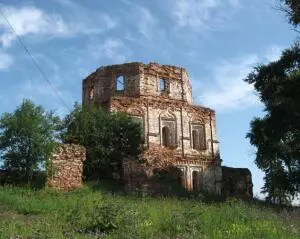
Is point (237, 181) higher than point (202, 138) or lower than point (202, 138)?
lower

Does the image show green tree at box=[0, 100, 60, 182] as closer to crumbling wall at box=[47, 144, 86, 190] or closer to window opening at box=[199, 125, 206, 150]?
crumbling wall at box=[47, 144, 86, 190]

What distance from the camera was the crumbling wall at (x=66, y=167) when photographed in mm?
17625

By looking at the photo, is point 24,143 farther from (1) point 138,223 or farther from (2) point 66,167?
(1) point 138,223

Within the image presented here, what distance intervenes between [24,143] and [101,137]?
15.7ft

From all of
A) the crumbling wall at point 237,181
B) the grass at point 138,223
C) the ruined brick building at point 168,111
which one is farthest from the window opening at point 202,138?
the grass at point 138,223

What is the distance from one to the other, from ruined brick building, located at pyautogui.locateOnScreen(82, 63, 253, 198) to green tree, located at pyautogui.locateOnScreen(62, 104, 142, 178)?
18.9 feet

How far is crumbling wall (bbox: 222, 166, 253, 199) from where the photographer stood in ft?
92.5

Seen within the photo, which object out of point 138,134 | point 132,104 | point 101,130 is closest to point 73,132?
point 101,130

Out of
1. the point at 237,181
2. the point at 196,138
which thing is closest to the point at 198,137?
the point at 196,138

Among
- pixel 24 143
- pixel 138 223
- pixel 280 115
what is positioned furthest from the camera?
pixel 280 115

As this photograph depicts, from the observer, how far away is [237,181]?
2914 centimetres

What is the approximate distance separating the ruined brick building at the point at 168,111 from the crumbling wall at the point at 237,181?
384 mm

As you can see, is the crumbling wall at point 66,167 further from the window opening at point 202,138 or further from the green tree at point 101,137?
the window opening at point 202,138

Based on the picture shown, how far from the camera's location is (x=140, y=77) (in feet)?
99.7
